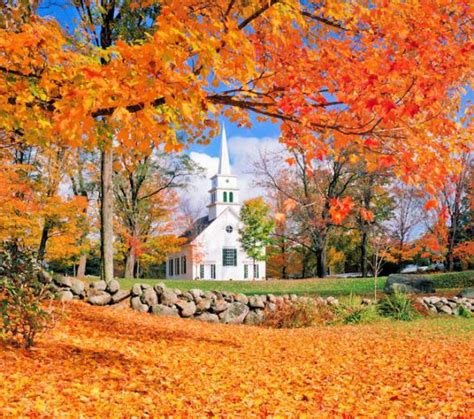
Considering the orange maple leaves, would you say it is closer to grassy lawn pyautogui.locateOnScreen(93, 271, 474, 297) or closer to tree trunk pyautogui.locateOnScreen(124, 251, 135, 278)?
grassy lawn pyautogui.locateOnScreen(93, 271, 474, 297)

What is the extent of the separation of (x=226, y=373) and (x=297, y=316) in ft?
20.5

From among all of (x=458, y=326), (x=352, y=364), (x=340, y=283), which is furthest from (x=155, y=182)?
(x=352, y=364)

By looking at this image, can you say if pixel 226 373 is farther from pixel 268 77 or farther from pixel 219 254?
pixel 219 254

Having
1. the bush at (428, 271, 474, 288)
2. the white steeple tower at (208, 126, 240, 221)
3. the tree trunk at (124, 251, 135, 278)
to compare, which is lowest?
the bush at (428, 271, 474, 288)

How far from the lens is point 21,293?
19.4 ft

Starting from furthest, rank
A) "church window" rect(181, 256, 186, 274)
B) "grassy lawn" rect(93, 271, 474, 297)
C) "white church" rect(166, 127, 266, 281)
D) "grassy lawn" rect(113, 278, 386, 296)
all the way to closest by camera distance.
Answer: "church window" rect(181, 256, 186, 274), "white church" rect(166, 127, 266, 281), "grassy lawn" rect(113, 278, 386, 296), "grassy lawn" rect(93, 271, 474, 297)

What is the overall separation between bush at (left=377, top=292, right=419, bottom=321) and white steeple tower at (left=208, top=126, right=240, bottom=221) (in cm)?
3233

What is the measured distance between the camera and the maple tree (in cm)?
393

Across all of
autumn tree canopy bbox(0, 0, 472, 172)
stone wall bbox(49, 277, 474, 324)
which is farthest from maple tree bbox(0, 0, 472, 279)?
stone wall bbox(49, 277, 474, 324)

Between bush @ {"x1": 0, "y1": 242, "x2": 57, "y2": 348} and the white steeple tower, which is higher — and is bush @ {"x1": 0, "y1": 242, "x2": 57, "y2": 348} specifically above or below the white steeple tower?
below

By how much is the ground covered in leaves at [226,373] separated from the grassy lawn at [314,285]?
11.0 m

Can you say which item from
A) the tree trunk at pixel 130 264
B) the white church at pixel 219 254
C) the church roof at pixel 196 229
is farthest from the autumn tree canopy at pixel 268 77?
the church roof at pixel 196 229

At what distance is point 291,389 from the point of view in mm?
5227

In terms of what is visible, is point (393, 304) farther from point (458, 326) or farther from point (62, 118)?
point (62, 118)
